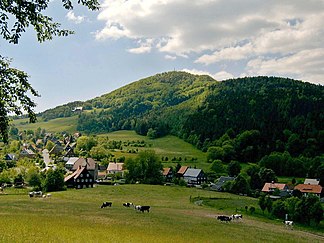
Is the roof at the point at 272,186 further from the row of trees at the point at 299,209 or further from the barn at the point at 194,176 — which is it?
the row of trees at the point at 299,209

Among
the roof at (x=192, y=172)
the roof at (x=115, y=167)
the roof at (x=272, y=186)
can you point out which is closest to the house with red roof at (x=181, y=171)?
the roof at (x=192, y=172)

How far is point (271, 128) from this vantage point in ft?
606

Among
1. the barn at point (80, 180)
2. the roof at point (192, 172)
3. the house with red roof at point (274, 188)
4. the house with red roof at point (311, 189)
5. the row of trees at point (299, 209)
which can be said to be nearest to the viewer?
the row of trees at point (299, 209)

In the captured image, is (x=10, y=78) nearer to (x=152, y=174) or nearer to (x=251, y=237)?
(x=251, y=237)

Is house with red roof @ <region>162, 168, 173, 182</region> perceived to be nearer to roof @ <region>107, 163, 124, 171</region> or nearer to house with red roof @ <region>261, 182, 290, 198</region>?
roof @ <region>107, 163, 124, 171</region>

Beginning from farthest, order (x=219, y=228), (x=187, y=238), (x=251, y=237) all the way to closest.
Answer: (x=219, y=228) → (x=251, y=237) → (x=187, y=238)

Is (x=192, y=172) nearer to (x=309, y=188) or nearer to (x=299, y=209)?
(x=309, y=188)

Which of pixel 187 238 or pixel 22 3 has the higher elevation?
pixel 22 3

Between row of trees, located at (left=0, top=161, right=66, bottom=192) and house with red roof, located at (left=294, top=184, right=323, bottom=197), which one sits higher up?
row of trees, located at (left=0, top=161, right=66, bottom=192)

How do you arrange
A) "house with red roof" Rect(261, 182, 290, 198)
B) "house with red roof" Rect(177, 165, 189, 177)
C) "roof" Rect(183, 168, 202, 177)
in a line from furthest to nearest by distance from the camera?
"house with red roof" Rect(177, 165, 189, 177), "roof" Rect(183, 168, 202, 177), "house with red roof" Rect(261, 182, 290, 198)

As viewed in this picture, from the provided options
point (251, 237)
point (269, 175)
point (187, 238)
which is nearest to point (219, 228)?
point (251, 237)

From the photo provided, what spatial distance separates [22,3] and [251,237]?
29572mm

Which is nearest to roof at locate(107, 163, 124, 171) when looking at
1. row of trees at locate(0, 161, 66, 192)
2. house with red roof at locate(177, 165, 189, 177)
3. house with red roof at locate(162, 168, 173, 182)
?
house with red roof at locate(162, 168, 173, 182)

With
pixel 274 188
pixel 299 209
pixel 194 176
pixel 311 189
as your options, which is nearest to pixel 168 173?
pixel 194 176
